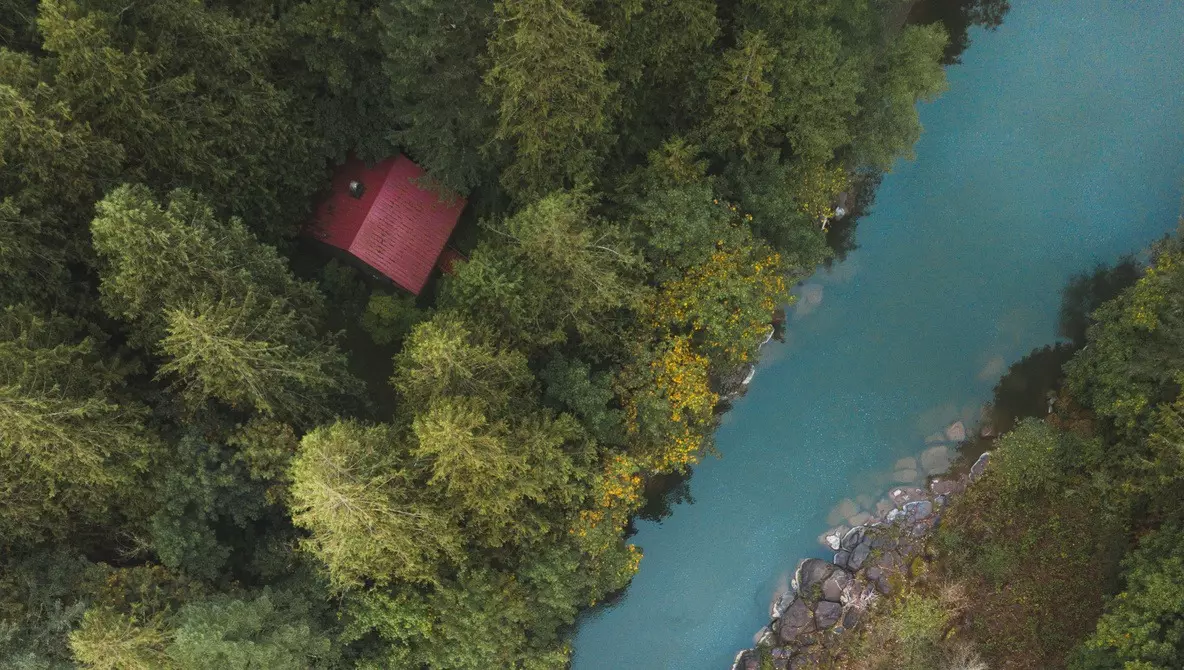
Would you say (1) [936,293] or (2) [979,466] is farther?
(1) [936,293]

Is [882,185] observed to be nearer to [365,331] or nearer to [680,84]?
[680,84]

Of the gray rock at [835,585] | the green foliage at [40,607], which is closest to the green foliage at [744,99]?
the gray rock at [835,585]

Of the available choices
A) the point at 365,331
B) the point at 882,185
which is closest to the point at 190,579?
the point at 365,331

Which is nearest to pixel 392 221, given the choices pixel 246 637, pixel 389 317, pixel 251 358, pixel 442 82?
pixel 389 317

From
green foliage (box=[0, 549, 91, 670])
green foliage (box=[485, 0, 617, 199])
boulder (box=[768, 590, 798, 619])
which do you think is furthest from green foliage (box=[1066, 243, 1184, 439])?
green foliage (box=[0, 549, 91, 670])

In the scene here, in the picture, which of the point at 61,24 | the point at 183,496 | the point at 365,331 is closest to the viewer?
the point at 61,24

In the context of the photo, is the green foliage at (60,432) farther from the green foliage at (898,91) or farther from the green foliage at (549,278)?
the green foliage at (898,91)

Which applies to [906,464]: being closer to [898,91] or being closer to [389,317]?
[898,91]
